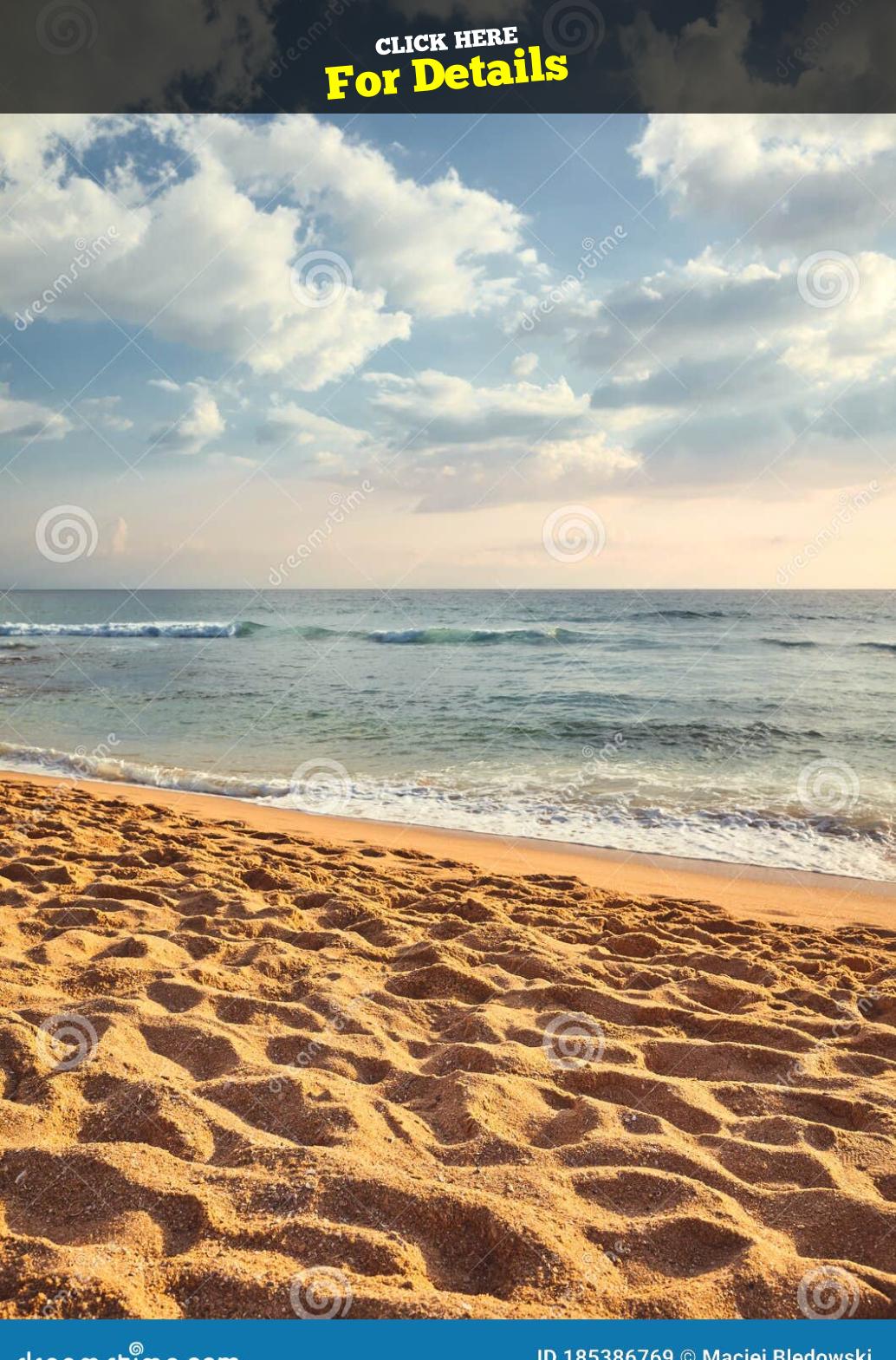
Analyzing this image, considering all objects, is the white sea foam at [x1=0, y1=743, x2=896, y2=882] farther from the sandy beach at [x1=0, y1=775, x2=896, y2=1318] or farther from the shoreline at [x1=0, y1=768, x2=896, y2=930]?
the sandy beach at [x1=0, y1=775, x2=896, y2=1318]

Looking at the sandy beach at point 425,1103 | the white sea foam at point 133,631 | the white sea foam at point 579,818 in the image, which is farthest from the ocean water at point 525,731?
the white sea foam at point 133,631

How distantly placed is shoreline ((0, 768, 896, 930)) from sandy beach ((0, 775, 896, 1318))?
604 mm

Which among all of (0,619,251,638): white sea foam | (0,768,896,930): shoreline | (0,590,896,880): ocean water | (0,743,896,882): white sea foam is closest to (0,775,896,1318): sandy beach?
(0,768,896,930): shoreline

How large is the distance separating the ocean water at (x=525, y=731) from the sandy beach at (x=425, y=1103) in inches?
126

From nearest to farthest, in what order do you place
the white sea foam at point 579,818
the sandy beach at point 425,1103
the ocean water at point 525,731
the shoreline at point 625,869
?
the sandy beach at point 425,1103 < the shoreline at point 625,869 < the white sea foam at point 579,818 < the ocean water at point 525,731

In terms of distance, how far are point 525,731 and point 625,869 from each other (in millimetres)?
7089

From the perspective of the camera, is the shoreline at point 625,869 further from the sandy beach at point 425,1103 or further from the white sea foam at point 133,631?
the white sea foam at point 133,631

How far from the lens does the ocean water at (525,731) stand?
910 cm

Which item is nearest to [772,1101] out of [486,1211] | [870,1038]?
[870,1038]

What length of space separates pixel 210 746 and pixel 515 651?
58.7 ft

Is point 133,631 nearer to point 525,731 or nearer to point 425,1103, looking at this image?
point 525,731

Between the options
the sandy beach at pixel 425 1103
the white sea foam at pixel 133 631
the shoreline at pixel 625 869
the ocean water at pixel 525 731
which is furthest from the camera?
the white sea foam at pixel 133 631

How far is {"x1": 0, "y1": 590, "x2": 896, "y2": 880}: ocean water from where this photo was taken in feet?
29.9

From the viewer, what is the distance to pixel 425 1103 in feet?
9.78
